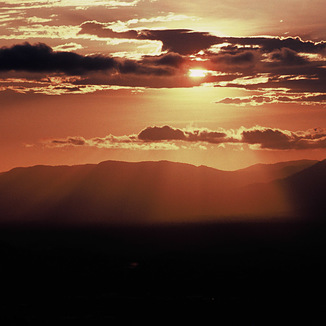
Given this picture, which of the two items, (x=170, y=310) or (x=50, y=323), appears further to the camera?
(x=170, y=310)

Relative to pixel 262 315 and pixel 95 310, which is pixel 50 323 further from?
pixel 262 315

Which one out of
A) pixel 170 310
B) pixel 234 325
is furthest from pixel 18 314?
pixel 234 325

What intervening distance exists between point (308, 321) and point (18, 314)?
288ft

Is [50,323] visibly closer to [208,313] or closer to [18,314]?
[18,314]

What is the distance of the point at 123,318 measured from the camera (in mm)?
180625

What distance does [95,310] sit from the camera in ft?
645

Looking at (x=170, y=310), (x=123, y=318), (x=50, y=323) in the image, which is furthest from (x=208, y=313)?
(x=50, y=323)

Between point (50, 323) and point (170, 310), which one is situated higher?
point (50, 323)

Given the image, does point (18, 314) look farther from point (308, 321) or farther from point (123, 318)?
point (308, 321)

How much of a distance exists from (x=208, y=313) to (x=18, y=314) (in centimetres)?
5869

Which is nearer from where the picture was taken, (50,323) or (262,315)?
(50,323)

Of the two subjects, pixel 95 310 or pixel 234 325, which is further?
pixel 95 310

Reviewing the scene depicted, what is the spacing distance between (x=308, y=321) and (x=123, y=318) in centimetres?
5479

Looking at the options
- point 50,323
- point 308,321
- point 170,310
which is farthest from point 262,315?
point 50,323
